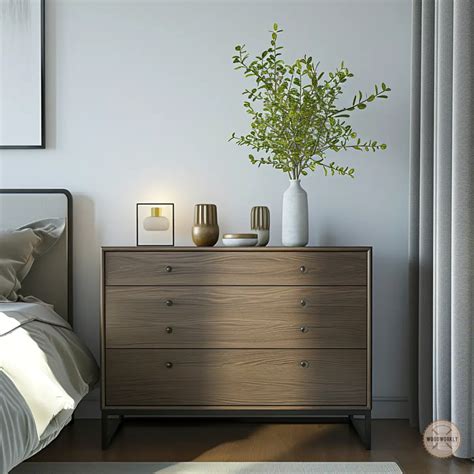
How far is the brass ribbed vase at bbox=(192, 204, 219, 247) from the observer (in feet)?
9.70

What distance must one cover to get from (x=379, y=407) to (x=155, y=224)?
1386 millimetres

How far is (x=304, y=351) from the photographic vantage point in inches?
109

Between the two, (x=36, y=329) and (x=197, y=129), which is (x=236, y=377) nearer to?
(x=36, y=329)

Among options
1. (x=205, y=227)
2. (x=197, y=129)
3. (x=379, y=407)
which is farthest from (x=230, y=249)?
(x=379, y=407)

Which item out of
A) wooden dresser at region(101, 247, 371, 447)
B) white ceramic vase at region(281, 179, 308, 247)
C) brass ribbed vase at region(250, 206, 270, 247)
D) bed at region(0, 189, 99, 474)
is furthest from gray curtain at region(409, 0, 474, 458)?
bed at region(0, 189, 99, 474)

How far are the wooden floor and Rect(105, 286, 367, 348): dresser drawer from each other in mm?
421

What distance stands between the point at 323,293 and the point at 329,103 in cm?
82

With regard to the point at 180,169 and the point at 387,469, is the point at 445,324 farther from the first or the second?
the point at 180,169

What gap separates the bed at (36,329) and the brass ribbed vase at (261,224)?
89 cm

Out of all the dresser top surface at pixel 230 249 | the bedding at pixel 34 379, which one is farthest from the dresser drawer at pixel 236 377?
the dresser top surface at pixel 230 249

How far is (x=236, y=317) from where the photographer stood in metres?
2.78

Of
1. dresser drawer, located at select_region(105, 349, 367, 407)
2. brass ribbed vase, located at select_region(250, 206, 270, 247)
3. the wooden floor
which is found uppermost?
brass ribbed vase, located at select_region(250, 206, 270, 247)

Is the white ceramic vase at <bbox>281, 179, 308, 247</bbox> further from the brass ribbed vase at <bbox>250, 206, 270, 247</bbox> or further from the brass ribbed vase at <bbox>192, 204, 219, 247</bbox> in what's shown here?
the brass ribbed vase at <bbox>192, 204, 219, 247</bbox>

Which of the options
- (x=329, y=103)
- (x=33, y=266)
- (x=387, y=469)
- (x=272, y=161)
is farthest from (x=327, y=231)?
(x=33, y=266)
